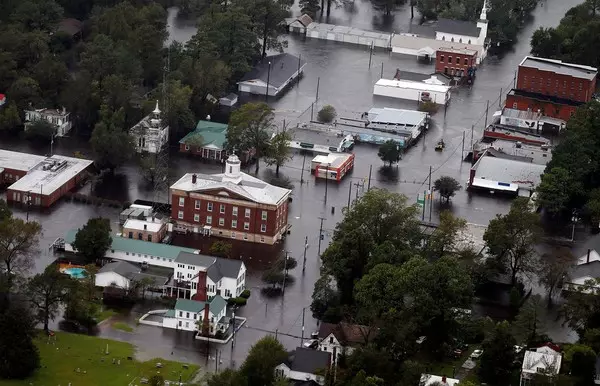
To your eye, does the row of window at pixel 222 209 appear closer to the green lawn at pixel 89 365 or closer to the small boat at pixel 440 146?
the green lawn at pixel 89 365

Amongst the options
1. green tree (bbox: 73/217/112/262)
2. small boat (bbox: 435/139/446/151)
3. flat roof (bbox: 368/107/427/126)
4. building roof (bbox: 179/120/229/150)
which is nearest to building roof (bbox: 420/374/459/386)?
green tree (bbox: 73/217/112/262)

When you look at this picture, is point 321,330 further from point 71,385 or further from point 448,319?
point 71,385

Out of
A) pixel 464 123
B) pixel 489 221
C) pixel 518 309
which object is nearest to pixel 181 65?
pixel 464 123

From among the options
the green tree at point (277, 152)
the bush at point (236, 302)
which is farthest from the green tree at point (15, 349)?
the green tree at point (277, 152)

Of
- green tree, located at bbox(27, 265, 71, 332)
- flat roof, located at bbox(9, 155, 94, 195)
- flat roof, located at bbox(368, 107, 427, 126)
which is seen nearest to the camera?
green tree, located at bbox(27, 265, 71, 332)

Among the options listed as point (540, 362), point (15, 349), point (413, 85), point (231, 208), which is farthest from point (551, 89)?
point (15, 349)

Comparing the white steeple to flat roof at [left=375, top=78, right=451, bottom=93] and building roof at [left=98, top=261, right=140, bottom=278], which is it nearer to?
building roof at [left=98, top=261, right=140, bottom=278]
